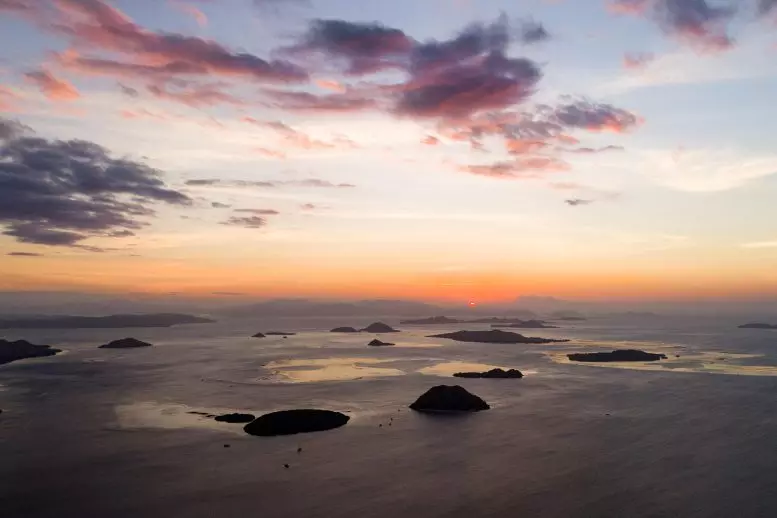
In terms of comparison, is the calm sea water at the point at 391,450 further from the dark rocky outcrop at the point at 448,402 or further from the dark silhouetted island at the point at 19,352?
the dark silhouetted island at the point at 19,352

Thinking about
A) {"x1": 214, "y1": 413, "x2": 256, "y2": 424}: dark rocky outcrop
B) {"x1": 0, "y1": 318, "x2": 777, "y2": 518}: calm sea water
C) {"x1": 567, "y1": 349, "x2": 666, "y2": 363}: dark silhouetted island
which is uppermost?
{"x1": 567, "y1": 349, "x2": 666, "y2": 363}: dark silhouetted island

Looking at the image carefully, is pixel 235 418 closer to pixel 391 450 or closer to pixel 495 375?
pixel 391 450

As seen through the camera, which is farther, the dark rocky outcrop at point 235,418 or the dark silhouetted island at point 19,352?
the dark silhouetted island at point 19,352

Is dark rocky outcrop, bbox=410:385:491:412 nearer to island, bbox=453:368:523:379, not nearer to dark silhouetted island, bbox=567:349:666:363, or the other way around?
island, bbox=453:368:523:379

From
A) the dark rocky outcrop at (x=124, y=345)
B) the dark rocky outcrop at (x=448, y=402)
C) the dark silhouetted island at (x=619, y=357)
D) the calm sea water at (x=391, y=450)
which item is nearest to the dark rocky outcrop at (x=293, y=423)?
the calm sea water at (x=391, y=450)

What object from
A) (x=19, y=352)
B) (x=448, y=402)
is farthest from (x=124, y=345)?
(x=448, y=402)

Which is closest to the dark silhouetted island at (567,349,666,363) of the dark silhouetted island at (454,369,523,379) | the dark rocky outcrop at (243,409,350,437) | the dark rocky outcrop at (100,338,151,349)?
the dark silhouetted island at (454,369,523,379)

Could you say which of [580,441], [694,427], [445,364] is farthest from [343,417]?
[445,364]
